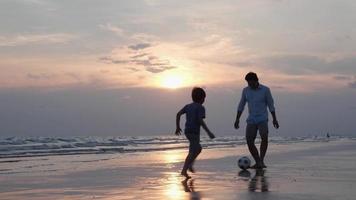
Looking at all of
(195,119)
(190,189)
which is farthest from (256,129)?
(190,189)

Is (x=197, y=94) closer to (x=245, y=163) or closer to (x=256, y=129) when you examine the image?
(x=256, y=129)

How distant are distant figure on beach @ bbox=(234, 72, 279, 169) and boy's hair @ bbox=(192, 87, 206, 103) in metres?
1.31

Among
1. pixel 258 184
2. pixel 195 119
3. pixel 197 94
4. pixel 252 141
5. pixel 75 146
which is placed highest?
pixel 197 94

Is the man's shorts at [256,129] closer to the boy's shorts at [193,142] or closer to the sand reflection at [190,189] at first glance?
the boy's shorts at [193,142]

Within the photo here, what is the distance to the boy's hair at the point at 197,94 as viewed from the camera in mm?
11406

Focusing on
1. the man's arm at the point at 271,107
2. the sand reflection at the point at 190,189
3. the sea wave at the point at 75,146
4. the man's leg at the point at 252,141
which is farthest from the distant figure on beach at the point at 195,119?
the sea wave at the point at 75,146

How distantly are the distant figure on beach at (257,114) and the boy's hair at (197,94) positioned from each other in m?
1.31

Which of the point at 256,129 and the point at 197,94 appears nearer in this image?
the point at 197,94

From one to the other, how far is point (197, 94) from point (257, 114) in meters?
1.70

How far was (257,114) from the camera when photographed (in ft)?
40.8

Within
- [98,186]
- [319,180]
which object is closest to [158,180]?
[98,186]

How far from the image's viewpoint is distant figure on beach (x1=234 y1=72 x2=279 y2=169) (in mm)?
12336

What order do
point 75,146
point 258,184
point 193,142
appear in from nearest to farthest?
1. point 258,184
2. point 193,142
3. point 75,146

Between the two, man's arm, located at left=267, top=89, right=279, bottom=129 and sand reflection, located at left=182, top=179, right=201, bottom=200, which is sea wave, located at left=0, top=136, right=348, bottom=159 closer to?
man's arm, located at left=267, top=89, right=279, bottom=129
